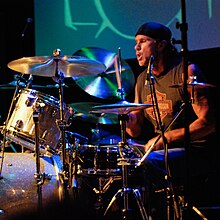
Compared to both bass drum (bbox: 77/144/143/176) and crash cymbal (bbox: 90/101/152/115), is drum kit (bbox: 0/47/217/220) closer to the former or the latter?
bass drum (bbox: 77/144/143/176)

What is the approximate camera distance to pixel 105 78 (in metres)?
3.67

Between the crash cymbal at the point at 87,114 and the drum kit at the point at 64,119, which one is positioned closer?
the drum kit at the point at 64,119

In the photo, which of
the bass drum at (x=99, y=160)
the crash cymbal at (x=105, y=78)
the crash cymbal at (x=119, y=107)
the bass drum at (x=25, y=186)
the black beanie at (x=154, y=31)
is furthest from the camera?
the crash cymbal at (x=105, y=78)

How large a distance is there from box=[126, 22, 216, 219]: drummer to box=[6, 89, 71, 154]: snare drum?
2.03 ft

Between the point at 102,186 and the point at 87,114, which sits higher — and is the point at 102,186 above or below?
below

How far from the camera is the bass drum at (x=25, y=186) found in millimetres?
2979

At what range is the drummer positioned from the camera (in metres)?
3.04

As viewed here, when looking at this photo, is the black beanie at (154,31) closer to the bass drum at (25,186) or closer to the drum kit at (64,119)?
the drum kit at (64,119)

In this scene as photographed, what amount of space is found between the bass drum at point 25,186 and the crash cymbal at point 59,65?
80cm

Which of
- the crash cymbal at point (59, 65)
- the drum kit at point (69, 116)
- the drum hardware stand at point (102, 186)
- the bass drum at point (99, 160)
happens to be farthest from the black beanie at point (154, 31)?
the drum hardware stand at point (102, 186)

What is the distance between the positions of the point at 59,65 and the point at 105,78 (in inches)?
18.2

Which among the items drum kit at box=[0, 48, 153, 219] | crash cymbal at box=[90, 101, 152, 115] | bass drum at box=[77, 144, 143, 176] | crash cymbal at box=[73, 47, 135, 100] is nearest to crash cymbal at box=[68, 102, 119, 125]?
drum kit at box=[0, 48, 153, 219]

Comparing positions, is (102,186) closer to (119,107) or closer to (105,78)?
(105,78)

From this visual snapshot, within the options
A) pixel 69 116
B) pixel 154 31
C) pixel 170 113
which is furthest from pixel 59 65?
pixel 170 113
